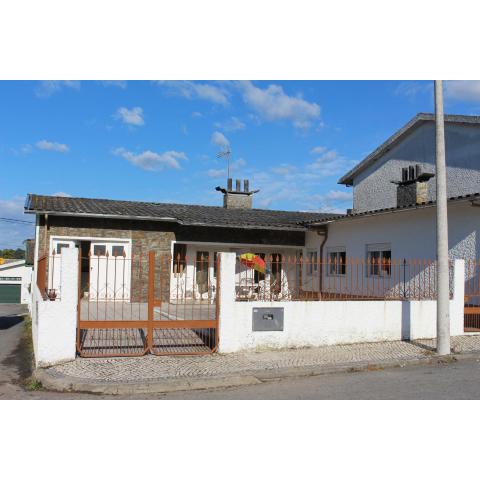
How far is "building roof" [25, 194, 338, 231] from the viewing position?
16172 mm

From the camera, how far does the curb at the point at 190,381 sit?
6773 millimetres

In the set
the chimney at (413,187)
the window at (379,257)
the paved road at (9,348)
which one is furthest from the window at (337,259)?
the paved road at (9,348)

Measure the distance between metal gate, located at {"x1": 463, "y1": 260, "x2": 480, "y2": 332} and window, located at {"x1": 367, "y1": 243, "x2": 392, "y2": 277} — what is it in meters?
2.62

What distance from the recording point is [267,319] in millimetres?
9250

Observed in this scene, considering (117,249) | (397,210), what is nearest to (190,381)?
(397,210)

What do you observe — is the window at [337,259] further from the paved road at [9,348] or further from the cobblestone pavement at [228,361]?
the paved road at [9,348]

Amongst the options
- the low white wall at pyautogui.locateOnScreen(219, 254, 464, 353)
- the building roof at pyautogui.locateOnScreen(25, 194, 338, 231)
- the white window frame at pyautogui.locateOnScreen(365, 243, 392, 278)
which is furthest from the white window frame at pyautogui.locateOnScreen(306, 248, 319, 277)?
the low white wall at pyautogui.locateOnScreen(219, 254, 464, 353)

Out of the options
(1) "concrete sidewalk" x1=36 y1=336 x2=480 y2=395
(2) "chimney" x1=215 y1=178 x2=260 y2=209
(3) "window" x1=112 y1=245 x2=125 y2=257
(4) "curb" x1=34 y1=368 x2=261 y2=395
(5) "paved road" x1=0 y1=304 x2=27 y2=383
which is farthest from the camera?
(2) "chimney" x1=215 y1=178 x2=260 y2=209

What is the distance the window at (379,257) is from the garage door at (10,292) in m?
27.8

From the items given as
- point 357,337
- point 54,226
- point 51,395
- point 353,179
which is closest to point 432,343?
point 357,337

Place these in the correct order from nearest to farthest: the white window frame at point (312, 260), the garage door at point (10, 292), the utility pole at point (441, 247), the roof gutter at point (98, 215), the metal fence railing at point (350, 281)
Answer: the utility pole at point (441, 247)
the metal fence railing at point (350, 281)
the roof gutter at point (98, 215)
the white window frame at point (312, 260)
the garage door at point (10, 292)

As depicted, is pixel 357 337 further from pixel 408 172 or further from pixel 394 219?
pixel 408 172

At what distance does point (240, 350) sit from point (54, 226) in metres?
9.58

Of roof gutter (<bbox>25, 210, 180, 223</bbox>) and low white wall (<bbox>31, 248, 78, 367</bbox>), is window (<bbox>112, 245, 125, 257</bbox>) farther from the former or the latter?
low white wall (<bbox>31, 248, 78, 367</bbox>)
